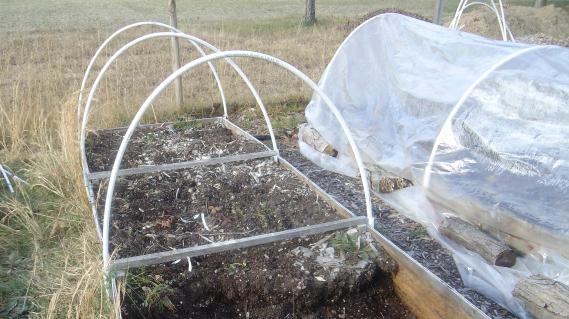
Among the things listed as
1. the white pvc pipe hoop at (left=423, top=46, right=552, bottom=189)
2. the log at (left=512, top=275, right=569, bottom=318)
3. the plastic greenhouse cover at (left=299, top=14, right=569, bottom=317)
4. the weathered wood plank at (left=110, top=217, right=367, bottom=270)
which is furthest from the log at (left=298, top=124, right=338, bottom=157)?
the log at (left=512, top=275, right=569, bottom=318)

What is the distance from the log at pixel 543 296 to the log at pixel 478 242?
267mm

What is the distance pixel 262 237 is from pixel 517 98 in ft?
5.67

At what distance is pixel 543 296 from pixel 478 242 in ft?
1.81

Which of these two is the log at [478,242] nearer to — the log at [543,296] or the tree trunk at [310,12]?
the log at [543,296]

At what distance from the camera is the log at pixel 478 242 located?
2.58 meters

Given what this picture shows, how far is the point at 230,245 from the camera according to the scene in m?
2.62

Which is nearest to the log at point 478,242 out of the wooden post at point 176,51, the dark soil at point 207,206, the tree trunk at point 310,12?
the dark soil at point 207,206

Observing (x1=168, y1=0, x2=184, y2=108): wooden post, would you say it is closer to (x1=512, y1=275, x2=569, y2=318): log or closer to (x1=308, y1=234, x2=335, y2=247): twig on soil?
(x1=308, y1=234, x2=335, y2=247): twig on soil

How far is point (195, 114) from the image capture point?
5.71m

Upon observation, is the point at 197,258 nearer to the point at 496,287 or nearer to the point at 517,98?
the point at 496,287

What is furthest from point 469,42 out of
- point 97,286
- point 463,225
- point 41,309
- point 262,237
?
point 41,309

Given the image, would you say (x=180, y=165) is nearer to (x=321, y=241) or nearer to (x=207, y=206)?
(x=207, y=206)

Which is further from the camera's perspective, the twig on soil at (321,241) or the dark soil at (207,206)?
the dark soil at (207,206)

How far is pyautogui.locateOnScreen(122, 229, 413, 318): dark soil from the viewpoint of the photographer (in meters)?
2.30
